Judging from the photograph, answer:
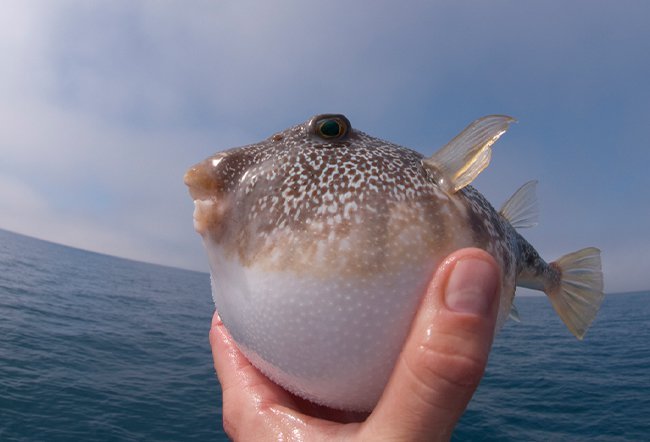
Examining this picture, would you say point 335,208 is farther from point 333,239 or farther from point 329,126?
point 329,126

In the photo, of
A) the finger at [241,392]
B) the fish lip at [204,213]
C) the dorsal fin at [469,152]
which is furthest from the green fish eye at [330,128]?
the finger at [241,392]

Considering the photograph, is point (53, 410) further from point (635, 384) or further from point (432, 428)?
point (635, 384)

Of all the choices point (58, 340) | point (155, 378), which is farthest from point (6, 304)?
point (155, 378)

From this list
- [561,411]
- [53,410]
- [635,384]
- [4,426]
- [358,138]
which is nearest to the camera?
[358,138]

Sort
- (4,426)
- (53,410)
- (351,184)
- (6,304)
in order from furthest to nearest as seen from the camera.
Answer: (6,304) → (53,410) → (4,426) → (351,184)

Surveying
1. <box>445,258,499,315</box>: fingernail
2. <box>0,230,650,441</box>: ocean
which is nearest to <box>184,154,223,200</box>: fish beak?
<box>445,258,499,315</box>: fingernail

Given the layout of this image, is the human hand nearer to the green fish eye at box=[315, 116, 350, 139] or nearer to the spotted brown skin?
the spotted brown skin

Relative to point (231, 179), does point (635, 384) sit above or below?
below

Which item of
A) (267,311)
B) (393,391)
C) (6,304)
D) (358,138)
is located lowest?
(6,304)
